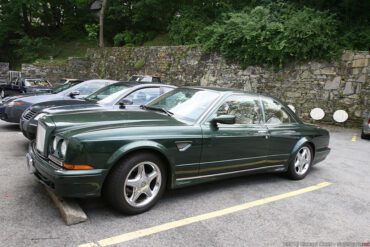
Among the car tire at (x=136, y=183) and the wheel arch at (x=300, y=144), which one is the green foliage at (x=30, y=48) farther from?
the car tire at (x=136, y=183)

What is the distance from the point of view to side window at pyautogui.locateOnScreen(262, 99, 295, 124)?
15.9 ft

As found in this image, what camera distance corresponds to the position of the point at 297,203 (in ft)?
13.7

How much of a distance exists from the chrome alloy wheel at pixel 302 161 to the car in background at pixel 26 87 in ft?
35.0

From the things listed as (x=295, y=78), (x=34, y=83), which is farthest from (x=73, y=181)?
(x=34, y=83)

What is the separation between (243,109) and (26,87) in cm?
1237

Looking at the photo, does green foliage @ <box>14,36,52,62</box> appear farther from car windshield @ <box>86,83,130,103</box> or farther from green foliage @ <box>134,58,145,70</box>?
car windshield @ <box>86,83,130,103</box>

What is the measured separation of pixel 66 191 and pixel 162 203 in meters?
1.19

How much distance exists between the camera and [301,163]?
527cm

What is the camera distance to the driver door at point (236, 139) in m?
3.96

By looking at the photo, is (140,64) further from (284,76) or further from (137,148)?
(137,148)

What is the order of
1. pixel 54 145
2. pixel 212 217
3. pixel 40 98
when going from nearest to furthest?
1. pixel 54 145
2. pixel 212 217
3. pixel 40 98

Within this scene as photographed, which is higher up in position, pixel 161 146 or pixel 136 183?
pixel 161 146

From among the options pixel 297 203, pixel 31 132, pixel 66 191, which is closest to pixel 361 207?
pixel 297 203

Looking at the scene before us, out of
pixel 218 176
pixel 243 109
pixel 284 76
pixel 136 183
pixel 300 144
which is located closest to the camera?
pixel 136 183
